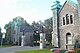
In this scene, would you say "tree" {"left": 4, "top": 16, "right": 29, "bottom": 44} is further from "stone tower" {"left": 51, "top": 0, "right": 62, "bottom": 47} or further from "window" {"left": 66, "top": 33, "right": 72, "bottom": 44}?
"window" {"left": 66, "top": 33, "right": 72, "bottom": 44}

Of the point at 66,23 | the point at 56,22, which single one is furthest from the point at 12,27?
the point at 66,23

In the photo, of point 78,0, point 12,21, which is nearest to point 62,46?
point 78,0

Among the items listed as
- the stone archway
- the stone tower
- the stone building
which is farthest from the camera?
the stone tower

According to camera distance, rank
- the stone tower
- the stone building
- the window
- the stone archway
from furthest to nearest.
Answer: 1. the stone tower
2. the window
3. the stone archway
4. the stone building

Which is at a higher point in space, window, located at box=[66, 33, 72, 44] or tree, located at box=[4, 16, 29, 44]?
tree, located at box=[4, 16, 29, 44]

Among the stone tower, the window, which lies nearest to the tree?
the stone tower

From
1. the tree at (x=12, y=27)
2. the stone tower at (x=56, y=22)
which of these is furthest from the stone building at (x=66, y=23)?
the tree at (x=12, y=27)

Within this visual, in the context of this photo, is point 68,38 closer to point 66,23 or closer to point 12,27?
point 66,23

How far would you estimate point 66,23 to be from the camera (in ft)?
100

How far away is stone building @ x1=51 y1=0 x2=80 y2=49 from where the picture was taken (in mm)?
28663

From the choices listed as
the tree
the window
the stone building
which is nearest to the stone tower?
the stone building

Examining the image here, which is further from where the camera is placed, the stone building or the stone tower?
the stone tower

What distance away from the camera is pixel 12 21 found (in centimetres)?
8900

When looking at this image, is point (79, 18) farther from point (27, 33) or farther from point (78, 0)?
Answer: point (27, 33)
